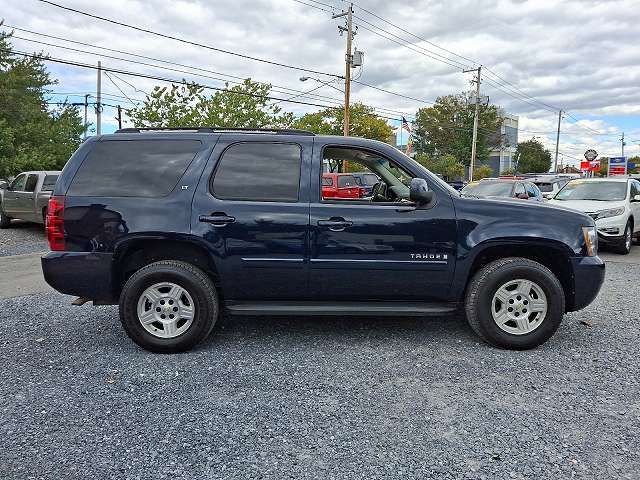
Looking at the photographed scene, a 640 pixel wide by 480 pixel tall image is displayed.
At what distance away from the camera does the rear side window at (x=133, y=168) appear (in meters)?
4.19

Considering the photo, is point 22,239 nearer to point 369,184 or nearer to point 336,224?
point 369,184

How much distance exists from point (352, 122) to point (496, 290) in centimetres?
4446

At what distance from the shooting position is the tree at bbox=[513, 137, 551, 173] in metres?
86.9

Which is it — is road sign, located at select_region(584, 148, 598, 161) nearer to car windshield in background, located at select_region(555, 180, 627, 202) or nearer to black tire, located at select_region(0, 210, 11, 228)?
car windshield in background, located at select_region(555, 180, 627, 202)

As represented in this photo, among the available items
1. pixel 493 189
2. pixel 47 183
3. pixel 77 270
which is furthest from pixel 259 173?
pixel 493 189

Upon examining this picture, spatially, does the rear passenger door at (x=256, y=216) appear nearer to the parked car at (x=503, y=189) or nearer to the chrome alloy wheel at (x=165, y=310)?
Result: the chrome alloy wheel at (x=165, y=310)

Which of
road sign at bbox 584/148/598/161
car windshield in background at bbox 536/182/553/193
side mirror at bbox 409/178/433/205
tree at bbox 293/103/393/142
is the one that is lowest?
side mirror at bbox 409/178/433/205

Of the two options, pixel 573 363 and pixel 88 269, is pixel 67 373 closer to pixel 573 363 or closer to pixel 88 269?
pixel 88 269

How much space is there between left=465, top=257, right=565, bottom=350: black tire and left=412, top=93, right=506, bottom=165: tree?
66070 mm

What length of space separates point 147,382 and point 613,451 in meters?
3.07

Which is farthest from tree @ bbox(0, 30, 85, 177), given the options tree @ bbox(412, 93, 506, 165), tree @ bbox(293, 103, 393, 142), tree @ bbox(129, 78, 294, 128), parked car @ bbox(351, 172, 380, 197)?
tree @ bbox(412, 93, 506, 165)

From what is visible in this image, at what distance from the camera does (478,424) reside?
305 cm

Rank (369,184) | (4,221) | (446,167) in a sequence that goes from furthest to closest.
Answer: (446,167)
(4,221)
(369,184)

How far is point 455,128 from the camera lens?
6894 centimetres
